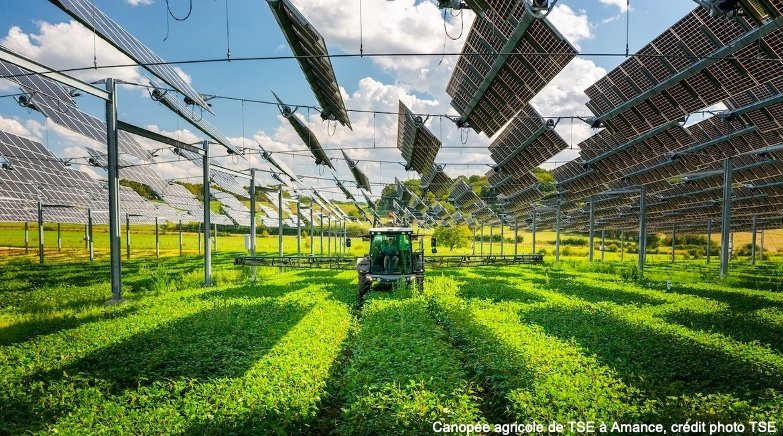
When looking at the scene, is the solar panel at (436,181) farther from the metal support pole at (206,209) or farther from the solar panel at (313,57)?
the metal support pole at (206,209)

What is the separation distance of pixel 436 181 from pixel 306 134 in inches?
493

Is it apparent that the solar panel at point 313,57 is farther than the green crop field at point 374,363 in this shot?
Yes

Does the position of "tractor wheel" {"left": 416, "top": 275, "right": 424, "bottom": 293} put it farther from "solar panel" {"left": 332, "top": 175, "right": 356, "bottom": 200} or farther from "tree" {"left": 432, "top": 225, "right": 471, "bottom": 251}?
"tree" {"left": 432, "top": 225, "right": 471, "bottom": 251}

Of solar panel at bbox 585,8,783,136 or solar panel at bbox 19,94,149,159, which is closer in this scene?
solar panel at bbox 585,8,783,136

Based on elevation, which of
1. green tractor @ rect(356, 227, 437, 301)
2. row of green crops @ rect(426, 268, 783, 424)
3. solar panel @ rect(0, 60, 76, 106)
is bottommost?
row of green crops @ rect(426, 268, 783, 424)

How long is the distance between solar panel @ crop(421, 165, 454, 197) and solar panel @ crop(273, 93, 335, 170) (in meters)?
6.94

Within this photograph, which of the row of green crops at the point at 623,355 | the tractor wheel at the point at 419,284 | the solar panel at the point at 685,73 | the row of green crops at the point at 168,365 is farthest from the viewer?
the tractor wheel at the point at 419,284

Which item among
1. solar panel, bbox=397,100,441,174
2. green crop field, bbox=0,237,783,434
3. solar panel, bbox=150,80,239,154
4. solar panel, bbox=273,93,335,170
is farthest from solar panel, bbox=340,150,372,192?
green crop field, bbox=0,237,783,434

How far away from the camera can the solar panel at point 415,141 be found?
2094cm

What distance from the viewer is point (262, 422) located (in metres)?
6.20

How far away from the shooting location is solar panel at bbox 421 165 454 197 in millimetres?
30059

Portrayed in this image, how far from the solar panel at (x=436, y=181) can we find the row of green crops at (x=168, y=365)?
17437mm

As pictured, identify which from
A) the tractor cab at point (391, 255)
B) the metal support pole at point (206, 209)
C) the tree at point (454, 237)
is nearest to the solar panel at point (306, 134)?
the metal support pole at point (206, 209)

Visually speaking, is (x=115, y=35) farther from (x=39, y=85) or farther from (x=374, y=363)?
(x=374, y=363)
